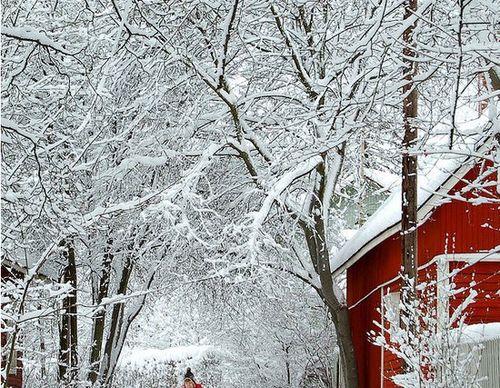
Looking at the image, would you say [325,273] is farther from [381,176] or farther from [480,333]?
[480,333]

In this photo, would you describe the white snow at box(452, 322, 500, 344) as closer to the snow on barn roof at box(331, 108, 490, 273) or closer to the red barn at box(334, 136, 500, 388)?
Result: the snow on barn roof at box(331, 108, 490, 273)

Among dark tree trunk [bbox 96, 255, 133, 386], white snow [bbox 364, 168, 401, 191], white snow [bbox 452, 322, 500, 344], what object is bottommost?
white snow [bbox 452, 322, 500, 344]

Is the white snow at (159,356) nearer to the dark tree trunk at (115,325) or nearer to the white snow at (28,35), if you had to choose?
the dark tree trunk at (115,325)

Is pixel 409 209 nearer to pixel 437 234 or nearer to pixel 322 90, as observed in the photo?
pixel 322 90

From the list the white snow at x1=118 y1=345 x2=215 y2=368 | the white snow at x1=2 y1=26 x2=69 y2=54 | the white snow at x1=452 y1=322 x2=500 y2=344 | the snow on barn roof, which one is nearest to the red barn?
the snow on barn roof

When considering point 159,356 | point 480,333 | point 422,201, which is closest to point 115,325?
point 422,201

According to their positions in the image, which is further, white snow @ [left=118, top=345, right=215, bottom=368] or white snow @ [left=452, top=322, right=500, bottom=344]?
white snow @ [left=118, top=345, right=215, bottom=368]

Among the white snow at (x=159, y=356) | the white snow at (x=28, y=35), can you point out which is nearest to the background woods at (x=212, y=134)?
the white snow at (x=28, y=35)

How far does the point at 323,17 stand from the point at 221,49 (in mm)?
2385

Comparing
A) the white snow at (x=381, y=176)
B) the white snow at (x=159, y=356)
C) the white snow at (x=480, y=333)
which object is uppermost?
the white snow at (x=381, y=176)

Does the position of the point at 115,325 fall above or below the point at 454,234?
below

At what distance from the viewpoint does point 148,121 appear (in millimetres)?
17406

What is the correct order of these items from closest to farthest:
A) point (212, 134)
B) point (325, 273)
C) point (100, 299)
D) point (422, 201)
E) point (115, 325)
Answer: point (422, 201) < point (325, 273) < point (212, 134) < point (100, 299) < point (115, 325)

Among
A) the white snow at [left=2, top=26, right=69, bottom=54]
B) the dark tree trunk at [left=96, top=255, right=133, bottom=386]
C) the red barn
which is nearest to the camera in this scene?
the white snow at [left=2, top=26, right=69, bottom=54]
